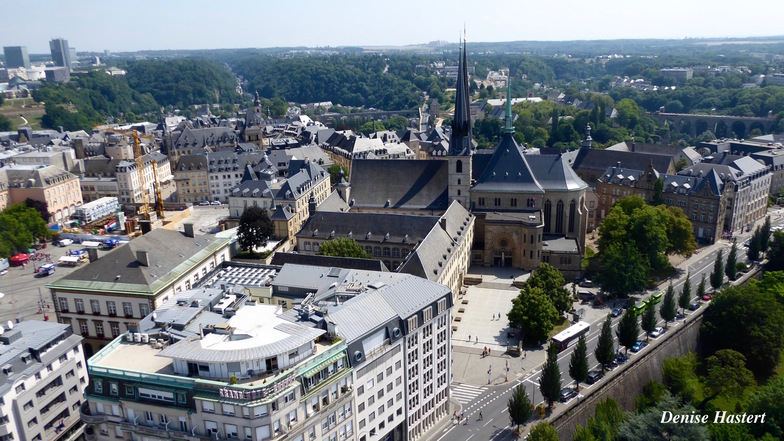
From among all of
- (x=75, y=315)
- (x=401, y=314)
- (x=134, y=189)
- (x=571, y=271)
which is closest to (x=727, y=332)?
(x=571, y=271)

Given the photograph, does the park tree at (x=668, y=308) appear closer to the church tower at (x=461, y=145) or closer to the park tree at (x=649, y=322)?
the park tree at (x=649, y=322)

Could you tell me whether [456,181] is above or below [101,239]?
above

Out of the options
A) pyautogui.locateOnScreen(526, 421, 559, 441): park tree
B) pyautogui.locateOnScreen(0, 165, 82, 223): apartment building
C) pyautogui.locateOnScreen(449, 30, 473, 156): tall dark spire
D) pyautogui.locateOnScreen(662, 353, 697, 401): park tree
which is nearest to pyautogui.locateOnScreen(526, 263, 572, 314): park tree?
pyautogui.locateOnScreen(662, 353, 697, 401): park tree

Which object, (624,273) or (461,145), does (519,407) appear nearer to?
(624,273)

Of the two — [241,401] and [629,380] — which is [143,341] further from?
[629,380]

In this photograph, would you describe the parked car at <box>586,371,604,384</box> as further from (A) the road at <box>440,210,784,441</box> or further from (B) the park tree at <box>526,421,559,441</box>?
(B) the park tree at <box>526,421,559,441</box>

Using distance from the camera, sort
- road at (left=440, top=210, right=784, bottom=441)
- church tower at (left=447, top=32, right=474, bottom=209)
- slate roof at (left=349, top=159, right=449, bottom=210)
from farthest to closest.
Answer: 1. slate roof at (left=349, top=159, right=449, bottom=210)
2. church tower at (left=447, top=32, right=474, bottom=209)
3. road at (left=440, top=210, right=784, bottom=441)
